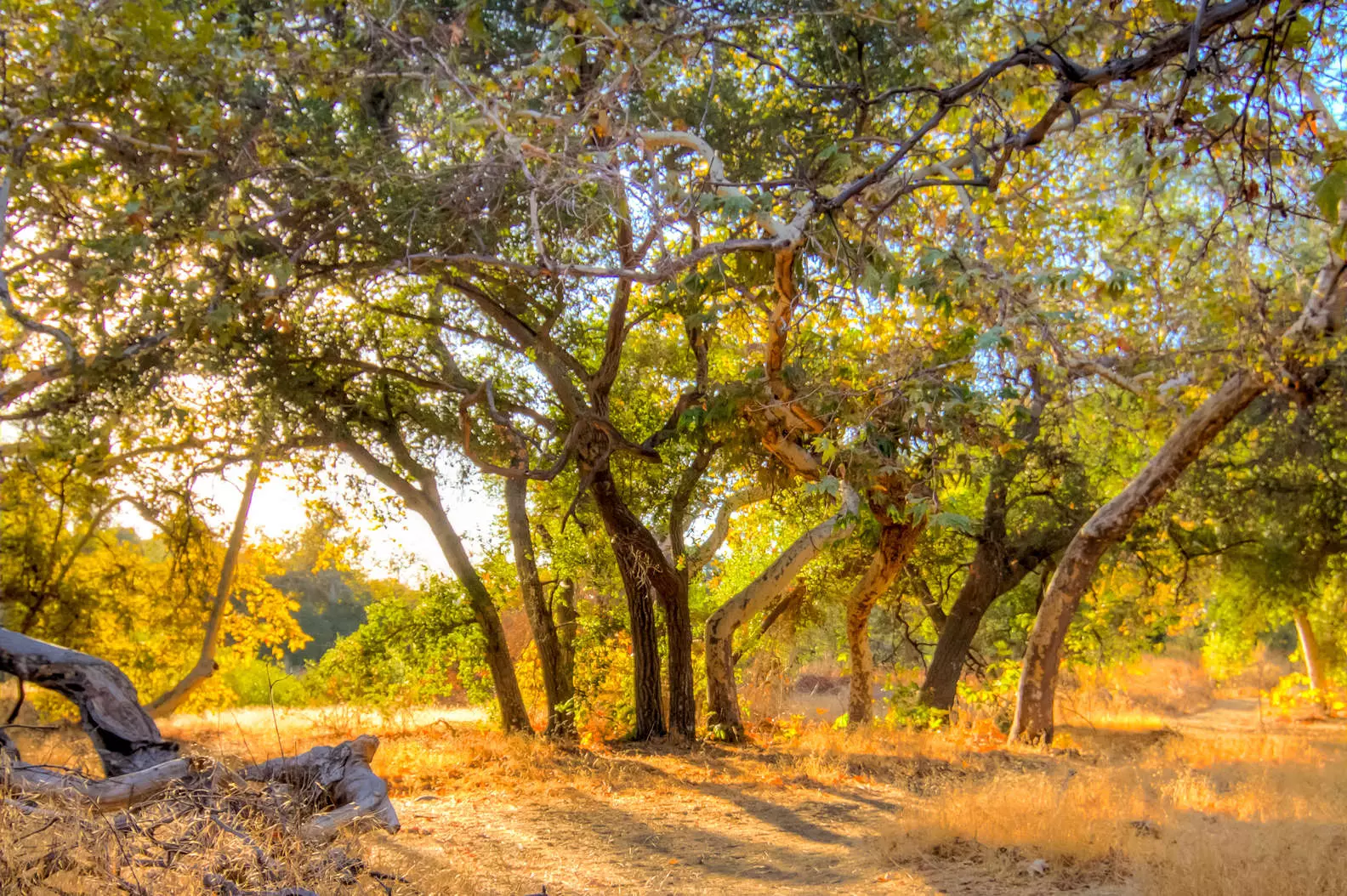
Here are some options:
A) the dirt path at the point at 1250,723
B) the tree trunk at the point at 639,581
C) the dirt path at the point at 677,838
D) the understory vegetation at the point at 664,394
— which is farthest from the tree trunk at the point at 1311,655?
the dirt path at the point at 677,838

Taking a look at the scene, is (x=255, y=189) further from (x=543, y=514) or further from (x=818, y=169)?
(x=543, y=514)

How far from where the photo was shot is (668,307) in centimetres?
1055

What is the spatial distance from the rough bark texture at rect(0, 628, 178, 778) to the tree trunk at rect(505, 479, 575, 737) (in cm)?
620

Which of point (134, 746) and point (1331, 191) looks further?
point (134, 746)

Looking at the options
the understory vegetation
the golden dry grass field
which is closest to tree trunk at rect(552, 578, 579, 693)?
the understory vegetation

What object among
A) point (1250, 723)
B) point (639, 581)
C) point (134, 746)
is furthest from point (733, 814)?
point (1250, 723)

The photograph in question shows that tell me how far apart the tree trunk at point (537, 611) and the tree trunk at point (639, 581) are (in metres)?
1.00

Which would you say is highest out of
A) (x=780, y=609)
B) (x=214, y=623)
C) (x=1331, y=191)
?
(x=1331, y=191)

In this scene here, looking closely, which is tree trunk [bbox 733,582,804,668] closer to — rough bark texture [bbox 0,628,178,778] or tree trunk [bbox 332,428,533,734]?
tree trunk [bbox 332,428,533,734]

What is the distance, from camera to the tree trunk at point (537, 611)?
11.7 meters

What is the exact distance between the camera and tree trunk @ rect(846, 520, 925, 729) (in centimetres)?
1107

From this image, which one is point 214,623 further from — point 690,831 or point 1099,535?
point 1099,535

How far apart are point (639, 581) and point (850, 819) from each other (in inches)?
175

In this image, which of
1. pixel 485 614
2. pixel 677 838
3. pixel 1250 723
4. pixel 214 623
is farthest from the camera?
pixel 1250 723
